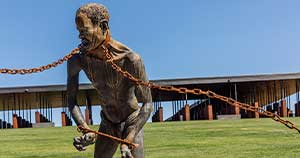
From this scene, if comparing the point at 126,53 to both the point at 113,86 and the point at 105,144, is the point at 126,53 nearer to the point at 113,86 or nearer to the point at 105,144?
the point at 113,86

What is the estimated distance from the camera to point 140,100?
573 cm

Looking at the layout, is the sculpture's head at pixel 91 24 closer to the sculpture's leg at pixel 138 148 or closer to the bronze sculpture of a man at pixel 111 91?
the bronze sculpture of a man at pixel 111 91

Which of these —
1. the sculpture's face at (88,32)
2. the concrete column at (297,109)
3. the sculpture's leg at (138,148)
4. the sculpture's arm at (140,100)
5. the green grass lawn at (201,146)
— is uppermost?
the sculpture's face at (88,32)

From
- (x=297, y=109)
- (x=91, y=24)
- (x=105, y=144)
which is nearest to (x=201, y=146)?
(x=105, y=144)

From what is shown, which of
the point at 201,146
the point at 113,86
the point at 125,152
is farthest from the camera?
the point at 201,146

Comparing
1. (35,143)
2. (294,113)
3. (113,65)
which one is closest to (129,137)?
(113,65)

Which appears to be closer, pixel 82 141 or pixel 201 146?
pixel 82 141

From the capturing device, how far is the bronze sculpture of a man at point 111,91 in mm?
5391

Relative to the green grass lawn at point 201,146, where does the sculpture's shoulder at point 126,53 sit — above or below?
above

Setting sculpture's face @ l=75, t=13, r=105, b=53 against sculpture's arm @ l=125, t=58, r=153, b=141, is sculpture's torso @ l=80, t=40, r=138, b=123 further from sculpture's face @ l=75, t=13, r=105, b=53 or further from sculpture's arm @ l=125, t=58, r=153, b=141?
sculpture's face @ l=75, t=13, r=105, b=53

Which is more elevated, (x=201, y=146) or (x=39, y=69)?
(x=39, y=69)

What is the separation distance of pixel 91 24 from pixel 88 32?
0.08 metres

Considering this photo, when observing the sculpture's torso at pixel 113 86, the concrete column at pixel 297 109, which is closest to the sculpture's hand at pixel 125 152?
the sculpture's torso at pixel 113 86

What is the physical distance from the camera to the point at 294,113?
38844 millimetres
